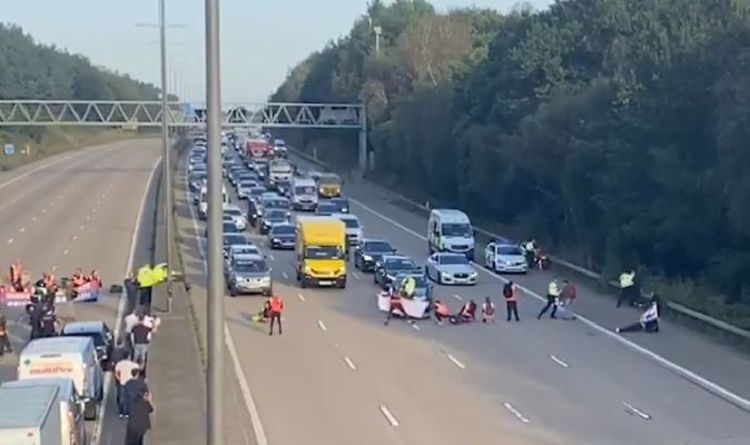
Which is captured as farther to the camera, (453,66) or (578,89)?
(453,66)

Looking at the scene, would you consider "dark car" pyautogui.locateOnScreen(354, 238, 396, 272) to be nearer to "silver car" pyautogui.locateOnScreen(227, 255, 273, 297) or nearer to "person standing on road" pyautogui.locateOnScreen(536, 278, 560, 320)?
"silver car" pyautogui.locateOnScreen(227, 255, 273, 297)

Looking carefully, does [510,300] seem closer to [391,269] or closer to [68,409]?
[391,269]

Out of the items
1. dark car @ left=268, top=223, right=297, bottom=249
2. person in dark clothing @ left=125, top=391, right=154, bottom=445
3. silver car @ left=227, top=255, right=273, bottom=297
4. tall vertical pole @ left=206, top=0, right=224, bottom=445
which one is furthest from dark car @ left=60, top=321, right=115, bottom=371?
dark car @ left=268, top=223, right=297, bottom=249

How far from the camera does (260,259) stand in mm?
48156

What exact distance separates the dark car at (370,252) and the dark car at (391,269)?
3.16 m

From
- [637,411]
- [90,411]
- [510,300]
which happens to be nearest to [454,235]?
[510,300]

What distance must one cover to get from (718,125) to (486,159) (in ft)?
101

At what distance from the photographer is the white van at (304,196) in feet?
272

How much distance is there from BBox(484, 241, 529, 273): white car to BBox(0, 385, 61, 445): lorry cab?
36889 mm

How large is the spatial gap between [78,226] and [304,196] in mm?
13925

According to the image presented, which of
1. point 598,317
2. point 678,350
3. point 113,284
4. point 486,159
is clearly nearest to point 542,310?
point 598,317

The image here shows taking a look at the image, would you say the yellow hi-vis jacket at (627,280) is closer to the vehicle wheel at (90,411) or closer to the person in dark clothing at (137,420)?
the vehicle wheel at (90,411)

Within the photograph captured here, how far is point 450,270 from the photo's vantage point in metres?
51.5

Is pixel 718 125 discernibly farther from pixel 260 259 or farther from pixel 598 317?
pixel 260 259
